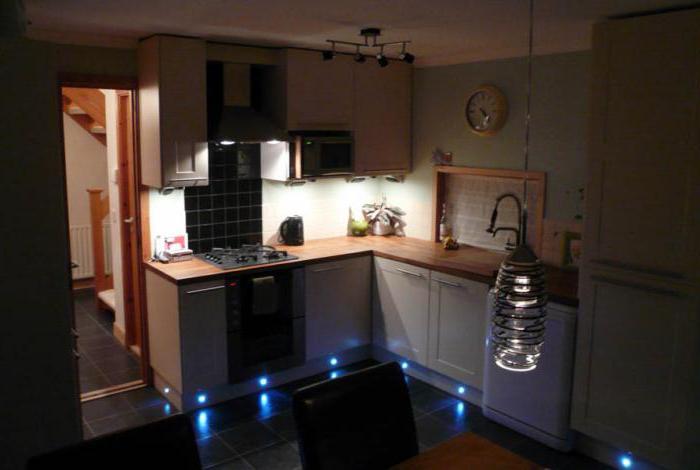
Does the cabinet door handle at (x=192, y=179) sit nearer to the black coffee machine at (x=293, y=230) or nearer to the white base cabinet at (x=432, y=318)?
the black coffee machine at (x=293, y=230)

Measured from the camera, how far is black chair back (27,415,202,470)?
1848mm

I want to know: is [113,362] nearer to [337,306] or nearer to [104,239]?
[337,306]

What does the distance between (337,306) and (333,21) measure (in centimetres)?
212

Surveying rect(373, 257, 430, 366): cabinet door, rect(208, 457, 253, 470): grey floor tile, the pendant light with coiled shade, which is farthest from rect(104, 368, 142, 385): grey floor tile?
the pendant light with coiled shade

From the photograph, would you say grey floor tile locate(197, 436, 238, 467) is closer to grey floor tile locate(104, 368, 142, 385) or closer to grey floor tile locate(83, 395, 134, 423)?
grey floor tile locate(83, 395, 134, 423)

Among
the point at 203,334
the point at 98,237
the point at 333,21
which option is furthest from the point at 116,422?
the point at 98,237

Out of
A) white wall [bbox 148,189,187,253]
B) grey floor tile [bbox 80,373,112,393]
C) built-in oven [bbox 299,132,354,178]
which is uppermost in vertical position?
built-in oven [bbox 299,132,354,178]

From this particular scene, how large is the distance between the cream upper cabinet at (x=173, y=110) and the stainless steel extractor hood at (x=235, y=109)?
0.61 feet

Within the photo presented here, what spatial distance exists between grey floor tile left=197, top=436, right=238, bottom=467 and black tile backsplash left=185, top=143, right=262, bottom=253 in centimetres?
140

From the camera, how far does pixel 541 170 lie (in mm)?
4305

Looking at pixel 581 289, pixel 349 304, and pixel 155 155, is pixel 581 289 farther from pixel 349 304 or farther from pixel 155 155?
pixel 155 155

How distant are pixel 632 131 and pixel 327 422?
2072 mm

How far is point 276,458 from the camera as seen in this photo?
362 cm

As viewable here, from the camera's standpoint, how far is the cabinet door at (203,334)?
3.99 metres
